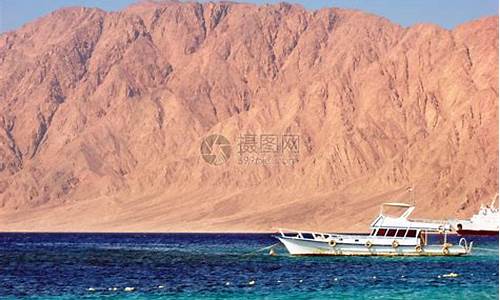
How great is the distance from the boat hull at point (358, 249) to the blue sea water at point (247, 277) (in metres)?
2.15

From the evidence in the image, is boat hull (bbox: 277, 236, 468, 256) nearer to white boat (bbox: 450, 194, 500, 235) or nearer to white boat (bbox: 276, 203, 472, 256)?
white boat (bbox: 276, 203, 472, 256)

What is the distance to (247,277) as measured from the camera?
272ft

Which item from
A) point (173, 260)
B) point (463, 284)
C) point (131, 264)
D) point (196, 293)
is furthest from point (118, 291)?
point (173, 260)

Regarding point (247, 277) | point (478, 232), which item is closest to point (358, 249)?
point (247, 277)

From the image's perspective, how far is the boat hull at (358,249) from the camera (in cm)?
11150

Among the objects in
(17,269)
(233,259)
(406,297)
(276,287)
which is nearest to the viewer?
(406,297)

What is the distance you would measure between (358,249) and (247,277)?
31.4 m

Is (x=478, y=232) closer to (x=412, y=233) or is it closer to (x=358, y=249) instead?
(x=412, y=233)

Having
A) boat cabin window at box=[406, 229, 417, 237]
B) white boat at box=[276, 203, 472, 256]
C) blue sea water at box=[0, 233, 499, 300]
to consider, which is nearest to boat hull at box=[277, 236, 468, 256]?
white boat at box=[276, 203, 472, 256]

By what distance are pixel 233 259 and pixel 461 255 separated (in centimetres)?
2400

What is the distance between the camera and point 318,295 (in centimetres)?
6762

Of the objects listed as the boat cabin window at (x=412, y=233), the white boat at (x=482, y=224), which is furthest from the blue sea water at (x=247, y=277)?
the white boat at (x=482, y=224)

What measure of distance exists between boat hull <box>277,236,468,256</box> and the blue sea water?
7.06ft

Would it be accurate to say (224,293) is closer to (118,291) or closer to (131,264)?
(118,291)
